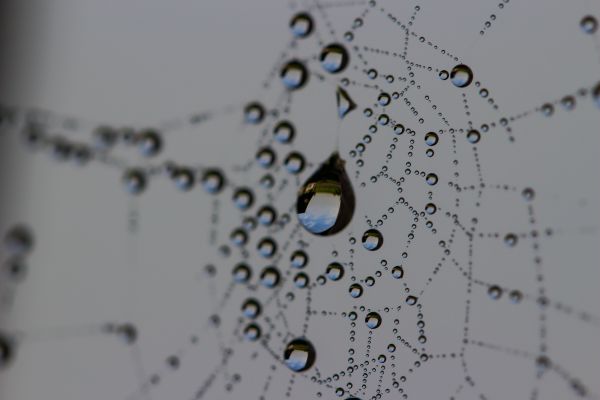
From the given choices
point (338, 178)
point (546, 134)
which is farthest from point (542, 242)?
point (338, 178)

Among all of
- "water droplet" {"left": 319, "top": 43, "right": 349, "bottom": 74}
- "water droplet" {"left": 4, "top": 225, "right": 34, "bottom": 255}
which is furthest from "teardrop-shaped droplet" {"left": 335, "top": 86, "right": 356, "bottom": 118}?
"water droplet" {"left": 4, "top": 225, "right": 34, "bottom": 255}

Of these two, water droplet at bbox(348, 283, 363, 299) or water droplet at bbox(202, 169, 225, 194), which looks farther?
water droplet at bbox(348, 283, 363, 299)

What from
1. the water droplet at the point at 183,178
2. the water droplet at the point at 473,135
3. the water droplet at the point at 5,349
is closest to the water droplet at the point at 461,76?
the water droplet at the point at 473,135

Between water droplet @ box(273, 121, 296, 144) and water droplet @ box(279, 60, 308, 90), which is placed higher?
water droplet @ box(279, 60, 308, 90)

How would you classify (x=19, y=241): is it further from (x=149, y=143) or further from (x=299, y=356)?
(x=299, y=356)

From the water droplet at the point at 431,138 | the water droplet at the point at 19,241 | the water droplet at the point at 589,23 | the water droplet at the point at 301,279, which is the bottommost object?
the water droplet at the point at 301,279

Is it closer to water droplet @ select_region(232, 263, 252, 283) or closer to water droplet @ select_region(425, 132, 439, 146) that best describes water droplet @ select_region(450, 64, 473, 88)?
water droplet @ select_region(425, 132, 439, 146)

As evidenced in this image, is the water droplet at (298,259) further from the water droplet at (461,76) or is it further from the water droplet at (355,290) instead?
the water droplet at (461,76)
